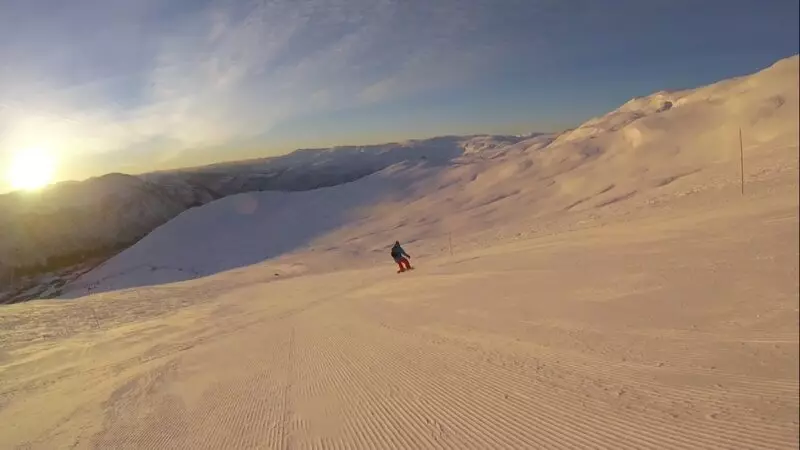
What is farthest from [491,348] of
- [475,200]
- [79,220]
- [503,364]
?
[79,220]

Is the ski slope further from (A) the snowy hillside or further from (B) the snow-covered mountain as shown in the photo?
(B) the snow-covered mountain

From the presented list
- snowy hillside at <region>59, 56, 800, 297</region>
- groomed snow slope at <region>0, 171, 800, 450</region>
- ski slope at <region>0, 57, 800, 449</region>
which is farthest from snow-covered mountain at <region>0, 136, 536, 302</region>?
groomed snow slope at <region>0, 171, 800, 450</region>

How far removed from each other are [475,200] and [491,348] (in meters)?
29.3

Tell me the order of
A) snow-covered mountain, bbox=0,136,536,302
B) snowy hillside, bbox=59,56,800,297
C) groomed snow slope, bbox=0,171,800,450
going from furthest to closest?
snow-covered mountain, bbox=0,136,536,302, snowy hillside, bbox=59,56,800,297, groomed snow slope, bbox=0,171,800,450

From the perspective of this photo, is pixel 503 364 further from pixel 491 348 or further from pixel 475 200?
pixel 475 200

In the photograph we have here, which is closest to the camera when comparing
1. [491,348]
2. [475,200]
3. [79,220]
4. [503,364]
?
[503,364]

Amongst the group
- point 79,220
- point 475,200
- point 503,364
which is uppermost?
point 79,220

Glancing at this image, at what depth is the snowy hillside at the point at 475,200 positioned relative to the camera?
2166cm

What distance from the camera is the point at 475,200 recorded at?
3612cm

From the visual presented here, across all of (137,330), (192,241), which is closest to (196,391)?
(137,330)

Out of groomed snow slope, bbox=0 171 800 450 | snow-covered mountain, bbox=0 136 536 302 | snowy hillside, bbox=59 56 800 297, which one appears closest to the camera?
groomed snow slope, bbox=0 171 800 450

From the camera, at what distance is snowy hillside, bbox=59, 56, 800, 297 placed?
21656mm

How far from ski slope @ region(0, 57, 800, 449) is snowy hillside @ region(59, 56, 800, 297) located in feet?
3.28

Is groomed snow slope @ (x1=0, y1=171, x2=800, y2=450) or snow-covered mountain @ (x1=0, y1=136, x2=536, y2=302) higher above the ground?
snow-covered mountain @ (x1=0, y1=136, x2=536, y2=302)
